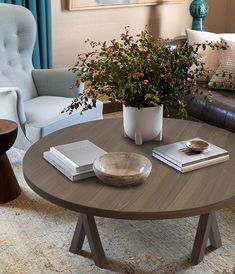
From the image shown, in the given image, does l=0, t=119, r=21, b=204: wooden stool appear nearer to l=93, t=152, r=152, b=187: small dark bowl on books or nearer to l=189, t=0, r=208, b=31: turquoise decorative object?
l=93, t=152, r=152, b=187: small dark bowl on books

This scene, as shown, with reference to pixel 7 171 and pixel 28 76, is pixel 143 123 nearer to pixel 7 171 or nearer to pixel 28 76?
pixel 7 171

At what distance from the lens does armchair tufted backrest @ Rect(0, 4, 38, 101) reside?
3.09 metres

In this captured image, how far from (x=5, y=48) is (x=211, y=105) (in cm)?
151

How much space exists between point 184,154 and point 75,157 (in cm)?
46

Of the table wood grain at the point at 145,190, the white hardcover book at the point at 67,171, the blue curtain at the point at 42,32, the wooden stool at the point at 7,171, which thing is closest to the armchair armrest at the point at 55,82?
the blue curtain at the point at 42,32

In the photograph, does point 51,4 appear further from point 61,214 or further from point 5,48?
point 61,214

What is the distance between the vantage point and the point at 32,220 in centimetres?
235

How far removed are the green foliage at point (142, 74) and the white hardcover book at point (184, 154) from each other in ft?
0.53

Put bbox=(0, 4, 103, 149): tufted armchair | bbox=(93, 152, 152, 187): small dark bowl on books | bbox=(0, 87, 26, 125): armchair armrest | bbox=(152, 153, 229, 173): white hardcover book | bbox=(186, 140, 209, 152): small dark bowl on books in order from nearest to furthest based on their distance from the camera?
bbox=(93, 152, 152, 187): small dark bowl on books, bbox=(152, 153, 229, 173): white hardcover book, bbox=(186, 140, 209, 152): small dark bowl on books, bbox=(0, 87, 26, 125): armchair armrest, bbox=(0, 4, 103, 149): tufted armchair

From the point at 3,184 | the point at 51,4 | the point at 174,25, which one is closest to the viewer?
the point at 3,184

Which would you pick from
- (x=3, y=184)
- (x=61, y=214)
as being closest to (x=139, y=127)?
(x=61, y=214)

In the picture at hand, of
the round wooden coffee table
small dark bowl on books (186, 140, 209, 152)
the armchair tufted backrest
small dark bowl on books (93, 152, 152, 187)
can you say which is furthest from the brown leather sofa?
the armchair tufted backrest

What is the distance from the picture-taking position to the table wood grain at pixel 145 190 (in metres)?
1.52

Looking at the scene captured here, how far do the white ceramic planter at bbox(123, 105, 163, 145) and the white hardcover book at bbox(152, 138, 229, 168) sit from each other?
0.38ft
